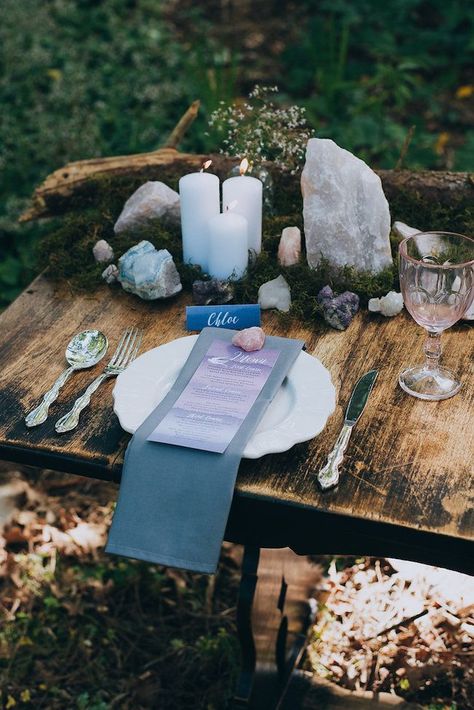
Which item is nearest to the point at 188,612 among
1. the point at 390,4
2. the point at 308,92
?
the point at 308,92

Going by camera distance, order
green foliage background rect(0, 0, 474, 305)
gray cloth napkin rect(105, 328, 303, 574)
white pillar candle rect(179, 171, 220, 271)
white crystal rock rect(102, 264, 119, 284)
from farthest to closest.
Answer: green foliage background rect(0, 0, 474, 305) → white crystal rock rect(102, 264, 119, 284) → white pillar candle rect(179, 171, 220, 271) → gray cloth napkin rect(105, 328, 303, 574)

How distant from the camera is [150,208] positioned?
1797 millimetres

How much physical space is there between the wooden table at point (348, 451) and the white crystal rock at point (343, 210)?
13cm

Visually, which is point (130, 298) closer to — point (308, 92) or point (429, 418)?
point (429, 418)

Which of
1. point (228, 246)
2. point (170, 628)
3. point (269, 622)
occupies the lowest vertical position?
point (170, 628)

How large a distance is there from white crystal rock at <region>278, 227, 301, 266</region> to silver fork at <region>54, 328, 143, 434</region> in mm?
347

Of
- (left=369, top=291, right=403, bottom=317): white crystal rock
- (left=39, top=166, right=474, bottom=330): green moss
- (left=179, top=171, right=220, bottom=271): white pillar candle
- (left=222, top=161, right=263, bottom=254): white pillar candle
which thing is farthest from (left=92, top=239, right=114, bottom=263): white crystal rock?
(left=369, top=291, right=403, bottom=317): white crystal rock

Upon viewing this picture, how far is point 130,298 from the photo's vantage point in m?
1.67

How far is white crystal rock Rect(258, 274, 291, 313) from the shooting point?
1597mm

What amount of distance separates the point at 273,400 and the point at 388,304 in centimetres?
39

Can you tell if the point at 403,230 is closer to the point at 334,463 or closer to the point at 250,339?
the point at 250,339

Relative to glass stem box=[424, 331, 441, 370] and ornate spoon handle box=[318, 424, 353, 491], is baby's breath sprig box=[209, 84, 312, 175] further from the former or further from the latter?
ornate spoon handle box=[318, 424, 353, 491]

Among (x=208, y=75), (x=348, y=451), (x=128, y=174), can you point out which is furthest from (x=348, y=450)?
(x=208, y=75)

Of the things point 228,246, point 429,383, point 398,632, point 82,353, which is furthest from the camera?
point 398,632
